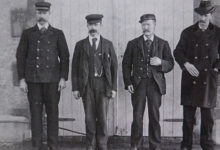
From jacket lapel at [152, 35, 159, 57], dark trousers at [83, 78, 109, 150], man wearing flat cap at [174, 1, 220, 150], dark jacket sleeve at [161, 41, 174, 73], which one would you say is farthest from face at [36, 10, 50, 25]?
man wearing flat cap at [174, 1, 220, 150]

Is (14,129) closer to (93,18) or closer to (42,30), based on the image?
(42,30)

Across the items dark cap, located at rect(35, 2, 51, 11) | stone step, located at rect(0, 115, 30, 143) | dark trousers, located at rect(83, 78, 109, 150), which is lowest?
stone step, located at rect(0, 115, 30, 143)

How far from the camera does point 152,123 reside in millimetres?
5305

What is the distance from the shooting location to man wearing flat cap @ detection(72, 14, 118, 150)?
5.27 metres

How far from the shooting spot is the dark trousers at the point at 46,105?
5.34 meters

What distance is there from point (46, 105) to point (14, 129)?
4.31 ft

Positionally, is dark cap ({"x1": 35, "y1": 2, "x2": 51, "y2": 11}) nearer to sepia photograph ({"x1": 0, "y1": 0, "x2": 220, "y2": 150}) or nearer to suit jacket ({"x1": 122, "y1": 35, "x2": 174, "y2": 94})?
sepia photograph ({"x1": 0, "y1": 0, "x2": 220, "y2": 150})

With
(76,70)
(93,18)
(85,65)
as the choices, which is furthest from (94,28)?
(76,70)

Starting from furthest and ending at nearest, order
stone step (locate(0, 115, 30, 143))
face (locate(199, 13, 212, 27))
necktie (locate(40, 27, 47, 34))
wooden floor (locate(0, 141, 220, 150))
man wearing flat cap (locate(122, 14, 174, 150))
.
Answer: stone step (locate(0, 115, 30, 143))
wooden floor (locate(0, 141, 220, 150))
necktie (locate(40, 27, 47, 34))
man wearing flat cap (locate(122, 14, 174, 150))
face (locate(199, 13, 212, 27))

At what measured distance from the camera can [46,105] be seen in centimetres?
540

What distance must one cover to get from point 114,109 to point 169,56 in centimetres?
145

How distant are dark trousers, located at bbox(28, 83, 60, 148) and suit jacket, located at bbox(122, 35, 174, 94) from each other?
A: 104 cm

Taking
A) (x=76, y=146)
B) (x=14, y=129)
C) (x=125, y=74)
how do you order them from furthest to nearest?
(x=14, y=129), (x=76, y=146), (x=125, y=74)

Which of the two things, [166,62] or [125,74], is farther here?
[125,74]
